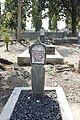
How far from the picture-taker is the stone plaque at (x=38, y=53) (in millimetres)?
4941

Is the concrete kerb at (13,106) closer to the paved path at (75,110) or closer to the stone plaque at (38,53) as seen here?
the paved path at (75,110)

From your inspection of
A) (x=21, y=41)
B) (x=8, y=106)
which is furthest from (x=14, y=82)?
(x=21, y=41)

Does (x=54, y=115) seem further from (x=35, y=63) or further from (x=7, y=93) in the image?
(x=7, y=93)

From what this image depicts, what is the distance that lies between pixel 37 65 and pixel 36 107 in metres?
0.82

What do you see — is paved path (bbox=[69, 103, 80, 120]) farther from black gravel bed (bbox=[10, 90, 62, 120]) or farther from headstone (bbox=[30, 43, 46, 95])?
headstone (bbox=[30, 43, 46, 95])

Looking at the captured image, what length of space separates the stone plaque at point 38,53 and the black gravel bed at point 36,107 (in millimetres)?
702

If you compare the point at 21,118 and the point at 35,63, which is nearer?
the point at 21,118

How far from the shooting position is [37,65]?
499 centimetres

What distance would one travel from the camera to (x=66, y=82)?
7336 millimetres

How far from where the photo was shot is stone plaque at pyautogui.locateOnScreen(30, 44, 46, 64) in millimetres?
Answer: 4941

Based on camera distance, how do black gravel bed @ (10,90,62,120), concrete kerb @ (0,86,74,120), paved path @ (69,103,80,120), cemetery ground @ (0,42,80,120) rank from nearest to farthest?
concrete kerb @ (0,86,74,120)
black gravel bed @ (10,90,62,120)
paved path @ (69,103,80,120)
cemetery ground @ (0,42,80,120)

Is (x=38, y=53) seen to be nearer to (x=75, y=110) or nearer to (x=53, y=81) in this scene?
(x=75, y=110)

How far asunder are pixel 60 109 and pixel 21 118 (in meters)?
0.68

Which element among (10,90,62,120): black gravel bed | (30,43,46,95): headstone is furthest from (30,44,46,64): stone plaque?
(10,90,62,120): black gravel bed
